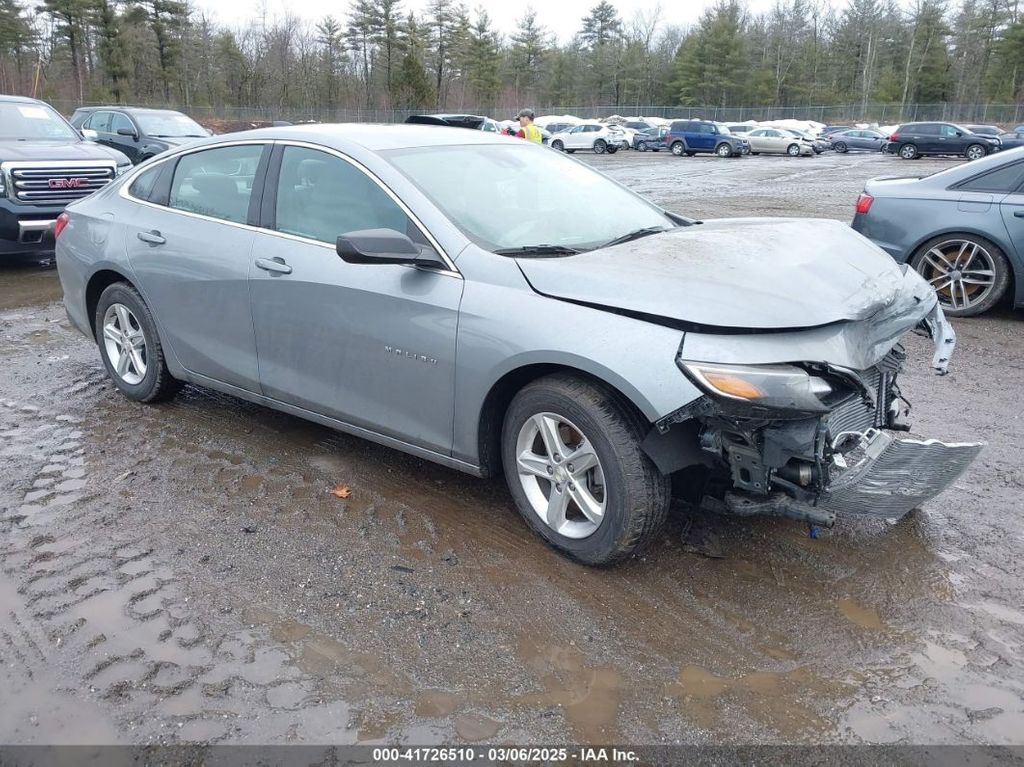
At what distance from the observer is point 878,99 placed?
75.6 metres

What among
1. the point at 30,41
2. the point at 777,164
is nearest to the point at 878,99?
the point at 777,164

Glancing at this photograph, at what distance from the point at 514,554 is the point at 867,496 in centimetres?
141

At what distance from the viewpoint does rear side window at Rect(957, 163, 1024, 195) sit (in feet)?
23.3

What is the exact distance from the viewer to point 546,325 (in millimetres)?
3244

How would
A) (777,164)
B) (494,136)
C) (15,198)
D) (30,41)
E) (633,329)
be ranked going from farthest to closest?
(30,41) < (777,164) < (15,198) < (494,136) < (633,329)

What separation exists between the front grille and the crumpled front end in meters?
8.31

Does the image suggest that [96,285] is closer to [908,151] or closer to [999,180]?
[999,180]

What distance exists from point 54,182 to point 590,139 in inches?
1313

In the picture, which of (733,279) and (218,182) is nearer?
(733,279)

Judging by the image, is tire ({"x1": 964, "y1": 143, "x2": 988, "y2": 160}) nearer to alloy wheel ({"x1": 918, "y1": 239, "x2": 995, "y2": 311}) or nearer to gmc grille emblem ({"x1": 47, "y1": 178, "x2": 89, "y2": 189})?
alloy wheel ({"x1": 918, "y1": 239, "x2": 995, "y2": 311})

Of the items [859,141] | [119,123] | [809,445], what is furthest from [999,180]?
[859,141]

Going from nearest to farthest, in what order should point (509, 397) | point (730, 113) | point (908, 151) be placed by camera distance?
point (509, 397), point (908, 151), point (730, 113)

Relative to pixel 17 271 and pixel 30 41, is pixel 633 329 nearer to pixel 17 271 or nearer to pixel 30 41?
pixel 17 271

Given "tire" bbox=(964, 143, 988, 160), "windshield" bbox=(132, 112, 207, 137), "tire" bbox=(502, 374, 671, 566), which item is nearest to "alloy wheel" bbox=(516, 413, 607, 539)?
"tire" bbox=(502, 374, 671, 566)
